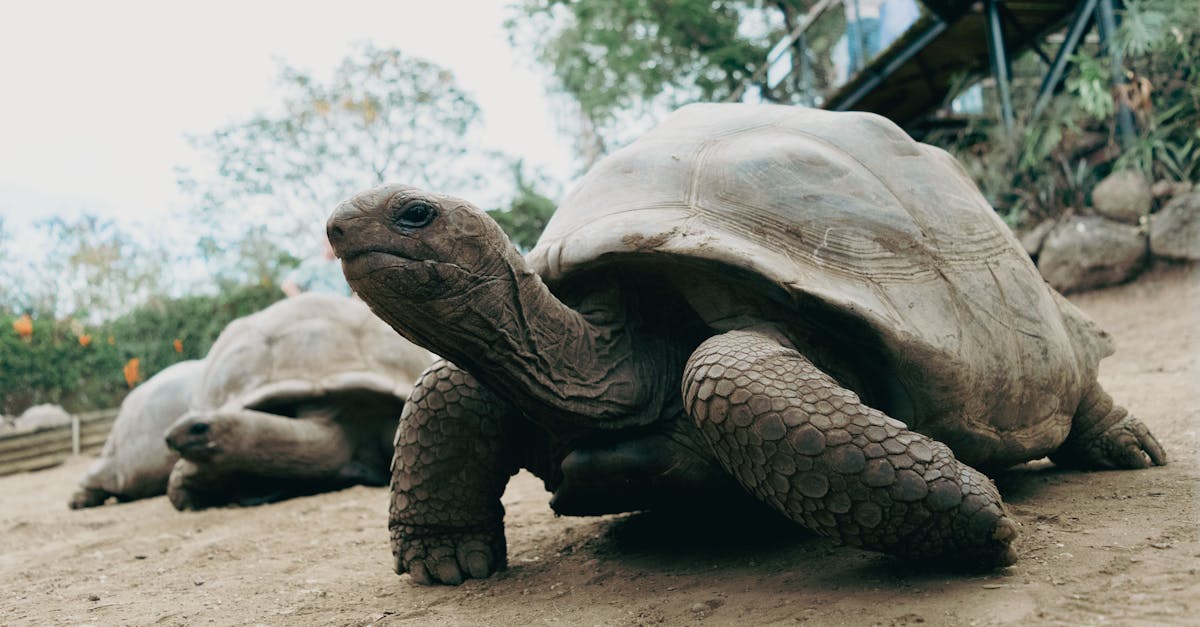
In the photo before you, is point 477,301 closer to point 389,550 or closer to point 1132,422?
point 389,550

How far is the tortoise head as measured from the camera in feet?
6.23

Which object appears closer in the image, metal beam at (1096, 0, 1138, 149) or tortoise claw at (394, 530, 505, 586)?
tortoise claw at (394, 530, 505, 586)

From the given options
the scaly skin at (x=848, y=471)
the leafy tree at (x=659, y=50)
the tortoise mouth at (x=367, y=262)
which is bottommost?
the scaly skin at (x=848, y=471)

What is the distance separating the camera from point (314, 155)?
17547 millimetres

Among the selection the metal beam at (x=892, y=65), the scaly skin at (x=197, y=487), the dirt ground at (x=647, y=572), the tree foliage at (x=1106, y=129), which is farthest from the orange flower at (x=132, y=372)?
the tree foliage at (x=1106, y=129)

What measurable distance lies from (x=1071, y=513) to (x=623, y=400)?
1.18 metres

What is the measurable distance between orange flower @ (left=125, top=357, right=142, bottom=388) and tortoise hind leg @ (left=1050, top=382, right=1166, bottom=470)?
13615 millimetres

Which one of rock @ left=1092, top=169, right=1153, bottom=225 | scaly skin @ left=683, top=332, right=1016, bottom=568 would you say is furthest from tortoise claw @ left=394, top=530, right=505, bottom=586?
rock @ left=1092, top=169, right=1153, bottom=225

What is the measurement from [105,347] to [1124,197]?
44.4 ft

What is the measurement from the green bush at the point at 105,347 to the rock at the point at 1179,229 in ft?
37.1

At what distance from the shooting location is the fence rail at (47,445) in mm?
10211

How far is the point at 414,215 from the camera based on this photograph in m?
1.97

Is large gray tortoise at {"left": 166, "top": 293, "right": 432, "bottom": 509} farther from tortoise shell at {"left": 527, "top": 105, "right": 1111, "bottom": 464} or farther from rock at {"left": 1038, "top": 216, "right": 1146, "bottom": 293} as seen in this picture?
rock at {"left": 1038, "top": 216, "right": 1146, "bottom": 293}

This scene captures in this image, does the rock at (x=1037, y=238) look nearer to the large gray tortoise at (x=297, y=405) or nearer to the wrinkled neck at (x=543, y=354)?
the large gray tortoise at (x=297, y=405)
